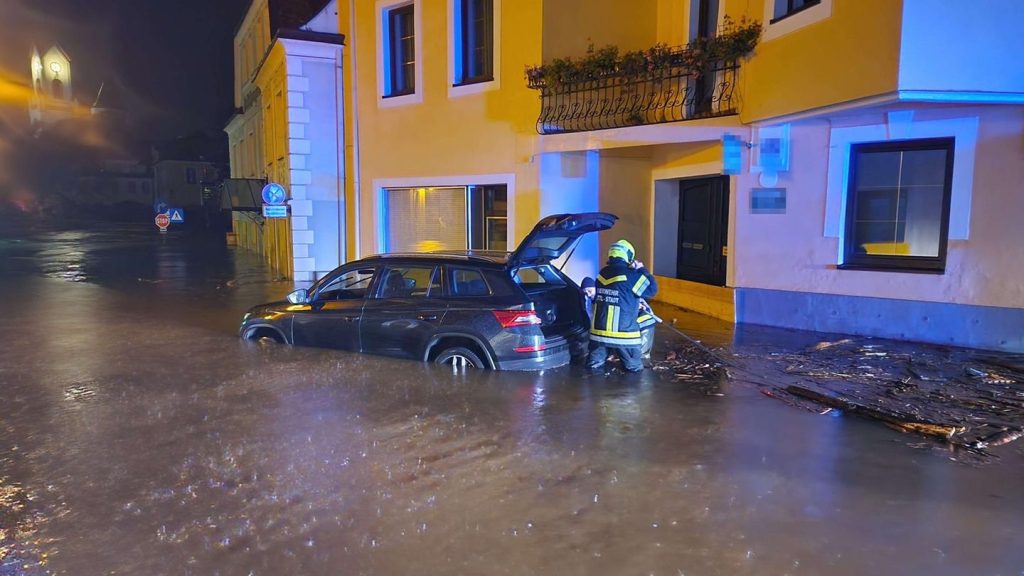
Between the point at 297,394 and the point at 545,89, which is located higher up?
the point at 545,89

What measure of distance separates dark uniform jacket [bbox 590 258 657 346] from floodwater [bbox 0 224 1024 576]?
19.6 inches

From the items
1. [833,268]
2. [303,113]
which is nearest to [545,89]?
[833,268]

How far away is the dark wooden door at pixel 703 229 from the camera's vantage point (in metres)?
11.3

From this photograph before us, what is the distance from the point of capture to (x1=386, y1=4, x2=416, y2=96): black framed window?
13.5 metres

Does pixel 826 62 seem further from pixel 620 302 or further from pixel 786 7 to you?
pixel 620 302

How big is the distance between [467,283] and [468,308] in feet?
0.93

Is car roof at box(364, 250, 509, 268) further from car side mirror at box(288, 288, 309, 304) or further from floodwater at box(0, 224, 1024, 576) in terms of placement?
floodwater at box(0, 224, 1024, 576)

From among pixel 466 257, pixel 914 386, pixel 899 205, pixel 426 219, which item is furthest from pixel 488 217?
pixel 914 386

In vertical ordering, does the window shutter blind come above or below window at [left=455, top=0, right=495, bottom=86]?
below

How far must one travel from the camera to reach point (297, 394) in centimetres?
656

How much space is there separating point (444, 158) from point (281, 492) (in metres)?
9.51

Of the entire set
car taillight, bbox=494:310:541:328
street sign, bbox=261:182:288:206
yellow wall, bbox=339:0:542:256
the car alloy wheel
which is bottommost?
the car alloy wheel

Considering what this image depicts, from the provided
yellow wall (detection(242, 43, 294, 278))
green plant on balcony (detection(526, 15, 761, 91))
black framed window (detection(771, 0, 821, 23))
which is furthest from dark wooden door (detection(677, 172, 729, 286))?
yellow wall (detection(242, 43, 294, 278))

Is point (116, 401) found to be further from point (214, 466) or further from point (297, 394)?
point (214, 466)
